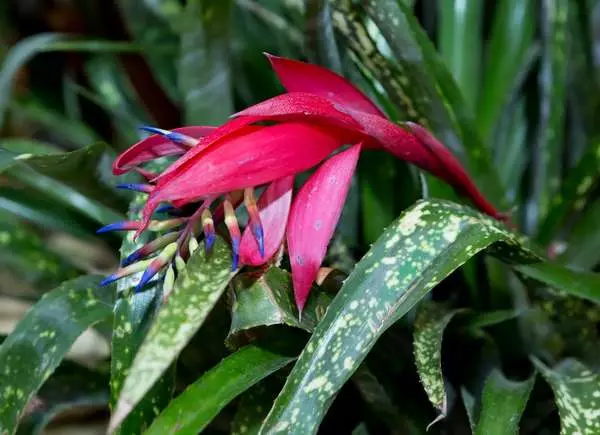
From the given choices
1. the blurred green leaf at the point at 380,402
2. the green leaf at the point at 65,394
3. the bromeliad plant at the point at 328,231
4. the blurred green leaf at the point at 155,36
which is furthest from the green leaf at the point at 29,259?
the blurred green leaf at the point at 380,402

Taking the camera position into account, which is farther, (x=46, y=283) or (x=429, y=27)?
(x=429, y=27)

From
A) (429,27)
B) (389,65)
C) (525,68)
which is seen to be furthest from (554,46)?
(389,65)

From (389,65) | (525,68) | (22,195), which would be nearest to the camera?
(389,65)

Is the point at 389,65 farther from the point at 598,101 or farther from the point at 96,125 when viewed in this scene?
the point at 96,125

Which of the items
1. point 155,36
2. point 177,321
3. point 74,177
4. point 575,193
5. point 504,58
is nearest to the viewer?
point 177,321

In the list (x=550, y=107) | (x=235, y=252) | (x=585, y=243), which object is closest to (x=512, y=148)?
(x=550, y=107)

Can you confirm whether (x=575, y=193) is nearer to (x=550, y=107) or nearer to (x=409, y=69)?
(x=550, y=107)
